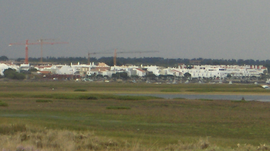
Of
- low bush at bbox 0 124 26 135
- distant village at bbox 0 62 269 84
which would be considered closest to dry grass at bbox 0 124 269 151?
low bush at bbox 0 124 26 135

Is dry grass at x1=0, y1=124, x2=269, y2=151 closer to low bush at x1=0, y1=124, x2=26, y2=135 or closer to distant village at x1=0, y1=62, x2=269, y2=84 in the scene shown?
low bush at x1=0, y1=124, x2=26, y2=135

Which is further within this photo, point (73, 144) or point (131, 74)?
point (131, 74)

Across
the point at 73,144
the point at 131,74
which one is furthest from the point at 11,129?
the point at 131,74

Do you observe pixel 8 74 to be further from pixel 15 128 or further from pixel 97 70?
pixel 15 128

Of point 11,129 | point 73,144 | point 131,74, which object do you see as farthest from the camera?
point 131,74

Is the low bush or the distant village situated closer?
the low bush

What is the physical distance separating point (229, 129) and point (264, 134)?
238 cm

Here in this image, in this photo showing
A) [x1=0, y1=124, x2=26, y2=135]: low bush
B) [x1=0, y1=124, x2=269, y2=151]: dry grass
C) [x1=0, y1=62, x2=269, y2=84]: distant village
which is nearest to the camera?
[x1=0, y1=124, x2=269, y2=151]: dry grass

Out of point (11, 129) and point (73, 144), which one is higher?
point (73, 144)

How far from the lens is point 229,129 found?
925 inches

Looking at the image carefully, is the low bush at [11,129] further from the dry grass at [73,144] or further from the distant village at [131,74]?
the distant village at [131,74]

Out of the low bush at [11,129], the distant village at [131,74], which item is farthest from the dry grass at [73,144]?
the distant village at [131,74]

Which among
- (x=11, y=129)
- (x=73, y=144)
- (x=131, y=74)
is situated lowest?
(x=131, y=74)

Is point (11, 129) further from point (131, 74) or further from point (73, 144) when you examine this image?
point (131, 74)
